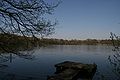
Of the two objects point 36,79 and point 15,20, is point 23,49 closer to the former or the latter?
point 15,20

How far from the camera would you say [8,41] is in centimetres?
587

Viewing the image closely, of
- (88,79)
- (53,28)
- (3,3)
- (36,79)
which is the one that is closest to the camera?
(3,3)

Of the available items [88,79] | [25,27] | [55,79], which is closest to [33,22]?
[25,27]

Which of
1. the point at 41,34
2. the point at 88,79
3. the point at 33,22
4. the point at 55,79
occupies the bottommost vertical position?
the point at 88,79

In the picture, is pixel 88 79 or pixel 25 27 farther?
pixel 88 79

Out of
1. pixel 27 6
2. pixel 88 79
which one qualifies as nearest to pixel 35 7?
pixel 27 6

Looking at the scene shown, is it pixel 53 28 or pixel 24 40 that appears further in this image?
pixel 53 28

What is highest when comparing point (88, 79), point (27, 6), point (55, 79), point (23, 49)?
point (27, 6)

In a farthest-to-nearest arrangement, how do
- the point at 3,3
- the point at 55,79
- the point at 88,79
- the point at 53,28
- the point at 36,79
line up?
1. the point at 88,79
2. the point at 36,79
3. the point at 55,79
4. the point at 53,28
5. the point at 3,3

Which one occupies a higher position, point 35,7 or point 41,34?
point 35,7

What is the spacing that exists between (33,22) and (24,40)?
27.3 inches

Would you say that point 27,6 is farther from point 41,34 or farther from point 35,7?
point 41,34

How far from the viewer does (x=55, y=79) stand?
17.2 meters

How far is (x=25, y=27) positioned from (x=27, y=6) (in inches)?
27.5
